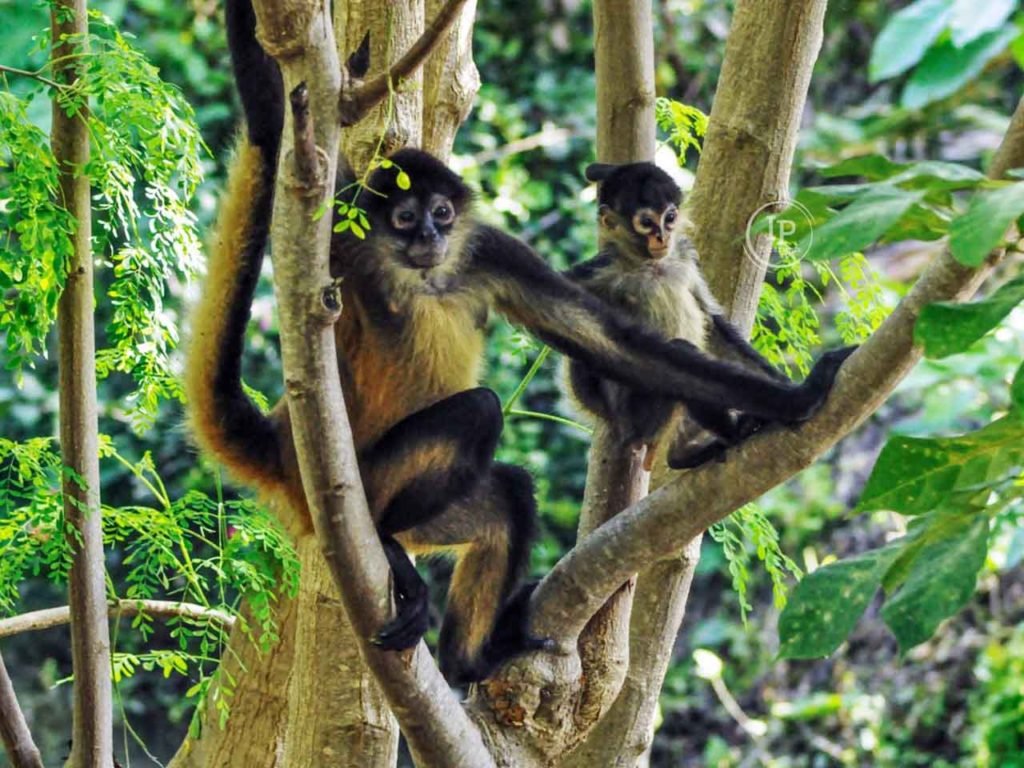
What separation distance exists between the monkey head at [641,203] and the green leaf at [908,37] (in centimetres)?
240

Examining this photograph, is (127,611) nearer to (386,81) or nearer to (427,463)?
(427,463)

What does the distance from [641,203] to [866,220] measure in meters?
3.03

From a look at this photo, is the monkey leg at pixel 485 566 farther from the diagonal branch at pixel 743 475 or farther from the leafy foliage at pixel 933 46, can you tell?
the leafy foliage at pixel 933 46

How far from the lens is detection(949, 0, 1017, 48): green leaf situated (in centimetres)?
572

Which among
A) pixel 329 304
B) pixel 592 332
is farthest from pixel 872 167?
pixel 592 332

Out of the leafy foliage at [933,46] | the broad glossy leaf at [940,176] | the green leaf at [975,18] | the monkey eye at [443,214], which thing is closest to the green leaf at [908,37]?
the leafy foliage at [933,46]

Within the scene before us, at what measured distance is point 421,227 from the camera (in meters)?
4.01

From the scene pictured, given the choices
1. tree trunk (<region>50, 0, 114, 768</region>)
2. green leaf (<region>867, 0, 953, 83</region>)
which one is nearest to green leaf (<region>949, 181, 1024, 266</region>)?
tree trunk (<region>50, 0, 114, 768</region>)

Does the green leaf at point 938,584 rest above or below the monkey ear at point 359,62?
below

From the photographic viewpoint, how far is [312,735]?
13.4 ft

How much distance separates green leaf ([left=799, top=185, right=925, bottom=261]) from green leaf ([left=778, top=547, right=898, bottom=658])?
446 mm

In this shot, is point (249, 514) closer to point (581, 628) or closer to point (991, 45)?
point (581, 628)

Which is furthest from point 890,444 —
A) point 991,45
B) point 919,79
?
point 919,79

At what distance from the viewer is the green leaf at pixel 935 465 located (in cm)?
211
